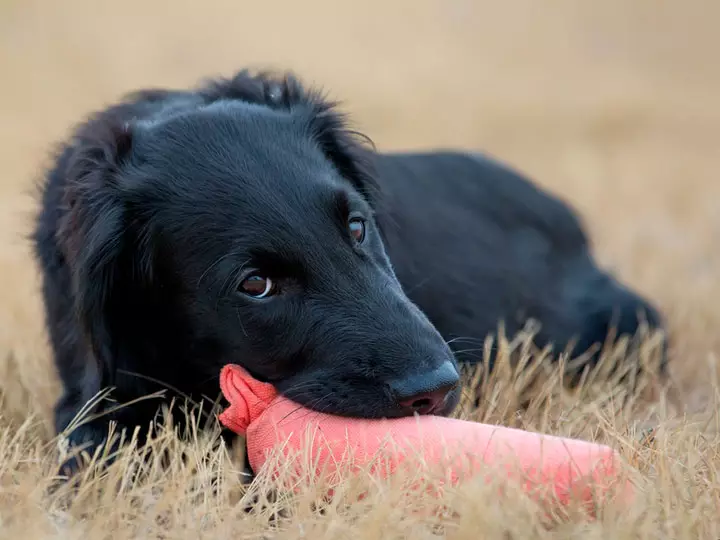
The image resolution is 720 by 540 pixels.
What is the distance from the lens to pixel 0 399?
360 cm

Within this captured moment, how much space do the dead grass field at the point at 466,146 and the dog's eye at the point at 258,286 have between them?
0.48 m

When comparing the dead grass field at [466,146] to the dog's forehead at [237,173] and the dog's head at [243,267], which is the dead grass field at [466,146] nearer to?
the dog's head at [243,267]

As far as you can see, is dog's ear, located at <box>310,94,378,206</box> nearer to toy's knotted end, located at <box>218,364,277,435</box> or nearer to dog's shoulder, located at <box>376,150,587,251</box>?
dog's shoulder, located at <box>376,150,587,251</box>

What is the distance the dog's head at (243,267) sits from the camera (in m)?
2.83

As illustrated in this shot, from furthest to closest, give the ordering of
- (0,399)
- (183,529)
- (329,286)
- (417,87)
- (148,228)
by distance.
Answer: (417,87) → (0,399) → (148,228) → (329,286) → (183,529)

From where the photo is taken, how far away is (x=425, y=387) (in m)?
2.71

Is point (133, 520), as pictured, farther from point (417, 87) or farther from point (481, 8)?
point (481, 8)

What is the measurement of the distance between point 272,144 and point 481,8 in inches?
687

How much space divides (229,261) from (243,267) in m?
0.05

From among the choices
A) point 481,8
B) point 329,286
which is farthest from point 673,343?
point 481,8

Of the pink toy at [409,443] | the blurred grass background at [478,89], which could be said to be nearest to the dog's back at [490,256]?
the blurred grass background at [478,89]

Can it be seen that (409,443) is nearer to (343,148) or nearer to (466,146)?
(343,148)

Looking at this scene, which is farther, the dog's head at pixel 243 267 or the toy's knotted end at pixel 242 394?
the toy's knotted end at pixel 242 394

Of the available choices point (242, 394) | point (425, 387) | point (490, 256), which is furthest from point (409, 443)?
point (490, 256)
